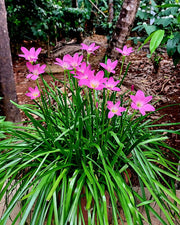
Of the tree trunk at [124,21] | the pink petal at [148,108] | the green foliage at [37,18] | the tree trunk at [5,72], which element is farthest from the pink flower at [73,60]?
the green foliage at [37,18]

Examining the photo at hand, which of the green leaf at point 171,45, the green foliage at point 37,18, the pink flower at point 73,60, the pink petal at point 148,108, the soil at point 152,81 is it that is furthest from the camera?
the green foliage at point 37,18

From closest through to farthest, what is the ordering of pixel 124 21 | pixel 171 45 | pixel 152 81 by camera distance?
pixel 171 45 < pixel 124 21 < pixel 152 81

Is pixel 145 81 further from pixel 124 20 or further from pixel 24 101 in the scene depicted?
pixel 24 101

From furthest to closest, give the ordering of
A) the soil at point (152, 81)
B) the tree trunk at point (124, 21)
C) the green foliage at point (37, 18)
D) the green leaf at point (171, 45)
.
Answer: the green foliage at point (37, 18) < the soil at point (152, 81) < the tree trunk at point (124, 21) < the green leaf at point (171, 45)

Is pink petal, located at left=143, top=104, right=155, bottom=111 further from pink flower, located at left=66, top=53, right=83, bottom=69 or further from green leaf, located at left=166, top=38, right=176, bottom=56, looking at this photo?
green leaf, located at left=166, top=38, right=176, bottom=56

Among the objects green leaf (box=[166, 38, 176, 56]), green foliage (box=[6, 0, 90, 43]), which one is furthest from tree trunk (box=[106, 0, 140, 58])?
green foliage (box=[6, 0, 90, 43])

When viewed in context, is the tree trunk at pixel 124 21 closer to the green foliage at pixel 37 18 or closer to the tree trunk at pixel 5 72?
the tree trunk at pixel 5 72

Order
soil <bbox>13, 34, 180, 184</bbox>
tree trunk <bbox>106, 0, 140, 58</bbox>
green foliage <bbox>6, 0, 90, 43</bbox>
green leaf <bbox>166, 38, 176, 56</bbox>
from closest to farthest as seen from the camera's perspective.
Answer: green leaf <bbox>166, 38, 176, 56</bbox>, tree trunk <bbox>106, 0, 140, 58</bbox>, soil <bbox>13, 34, 180, 184</bbox>, green foliage <bbox>6, 0, 90, 43</bbox>

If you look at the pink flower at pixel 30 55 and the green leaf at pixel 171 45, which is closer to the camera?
the pink flower at pixel 30 55

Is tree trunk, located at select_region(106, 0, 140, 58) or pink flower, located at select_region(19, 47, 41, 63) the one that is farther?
tree trunk, located at select_region(106, 0, 140, 58)

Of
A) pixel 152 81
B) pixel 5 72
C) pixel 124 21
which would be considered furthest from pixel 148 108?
pixel 152 81

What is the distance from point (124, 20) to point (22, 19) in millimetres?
2952

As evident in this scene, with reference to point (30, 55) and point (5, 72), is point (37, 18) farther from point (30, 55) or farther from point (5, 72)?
point (30, 55)

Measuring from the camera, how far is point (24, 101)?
2.59m
